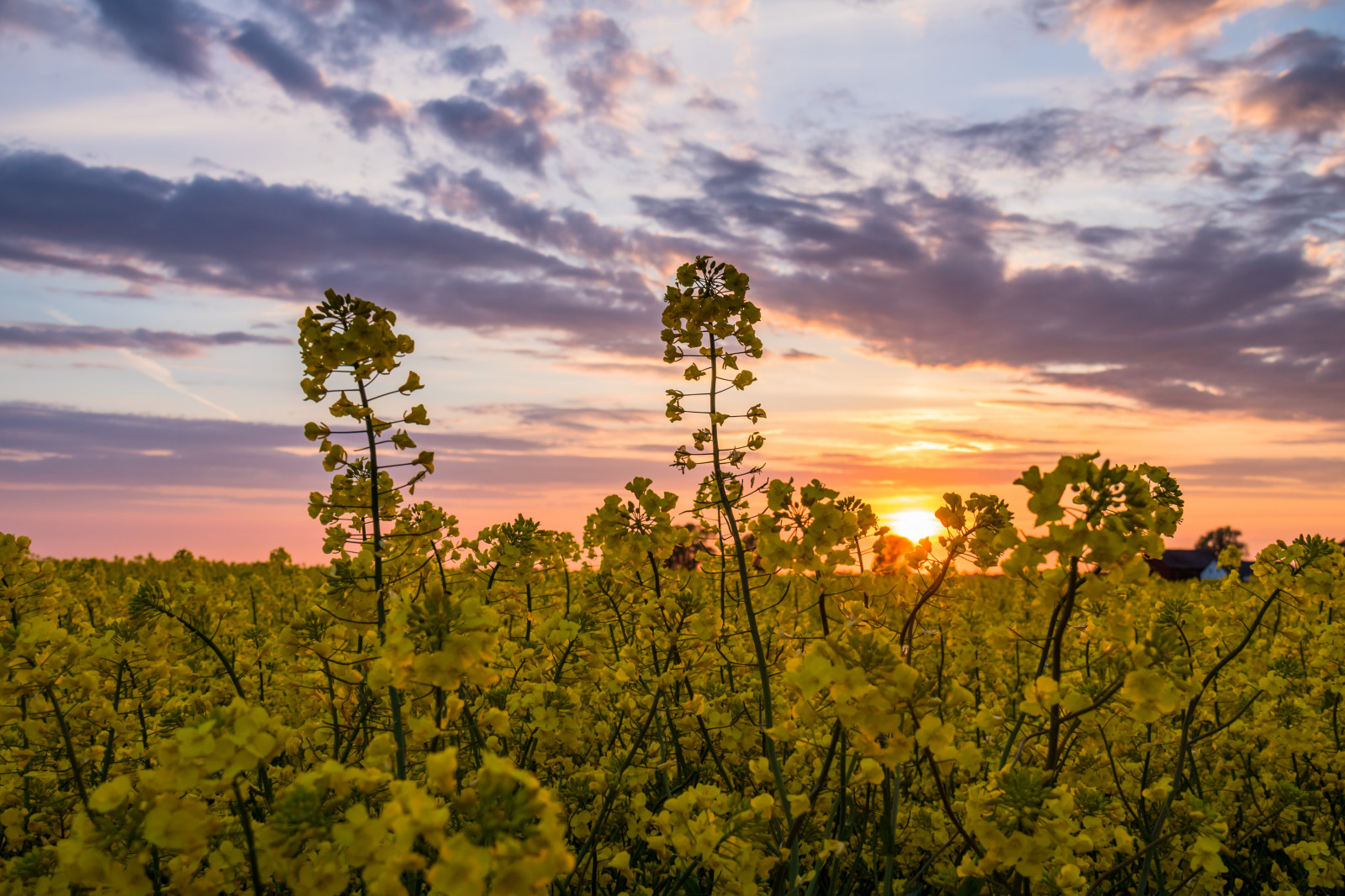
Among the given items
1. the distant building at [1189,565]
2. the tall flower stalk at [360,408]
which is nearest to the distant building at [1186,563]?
the distant building at [1189,565]

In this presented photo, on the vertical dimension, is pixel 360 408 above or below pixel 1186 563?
above

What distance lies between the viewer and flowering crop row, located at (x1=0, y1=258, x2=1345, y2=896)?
2084 millimetres

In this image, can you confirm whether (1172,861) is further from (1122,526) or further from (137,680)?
(137,680)

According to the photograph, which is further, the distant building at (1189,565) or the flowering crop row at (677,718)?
the distant building at (1189,565)

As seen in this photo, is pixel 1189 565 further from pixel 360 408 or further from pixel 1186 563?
pixel 360 408

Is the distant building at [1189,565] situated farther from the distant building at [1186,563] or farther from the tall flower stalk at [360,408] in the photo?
the tall flower stalk at [360,408]

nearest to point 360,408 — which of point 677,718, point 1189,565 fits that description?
point 677,718

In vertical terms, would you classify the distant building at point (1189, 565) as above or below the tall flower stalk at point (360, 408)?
below

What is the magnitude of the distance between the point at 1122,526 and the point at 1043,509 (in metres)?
0.22

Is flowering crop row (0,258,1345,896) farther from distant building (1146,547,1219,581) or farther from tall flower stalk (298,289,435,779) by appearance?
distant building (1146,547,1219,581)

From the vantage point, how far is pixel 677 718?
386 centimetres

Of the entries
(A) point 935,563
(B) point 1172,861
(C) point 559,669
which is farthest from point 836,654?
(B) point 1172,861

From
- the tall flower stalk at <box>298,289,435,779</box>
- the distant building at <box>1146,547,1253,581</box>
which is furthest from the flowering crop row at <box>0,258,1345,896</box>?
the distant building at <box>1146,547,1253,581</box>

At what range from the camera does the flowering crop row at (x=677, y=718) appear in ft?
6.84
